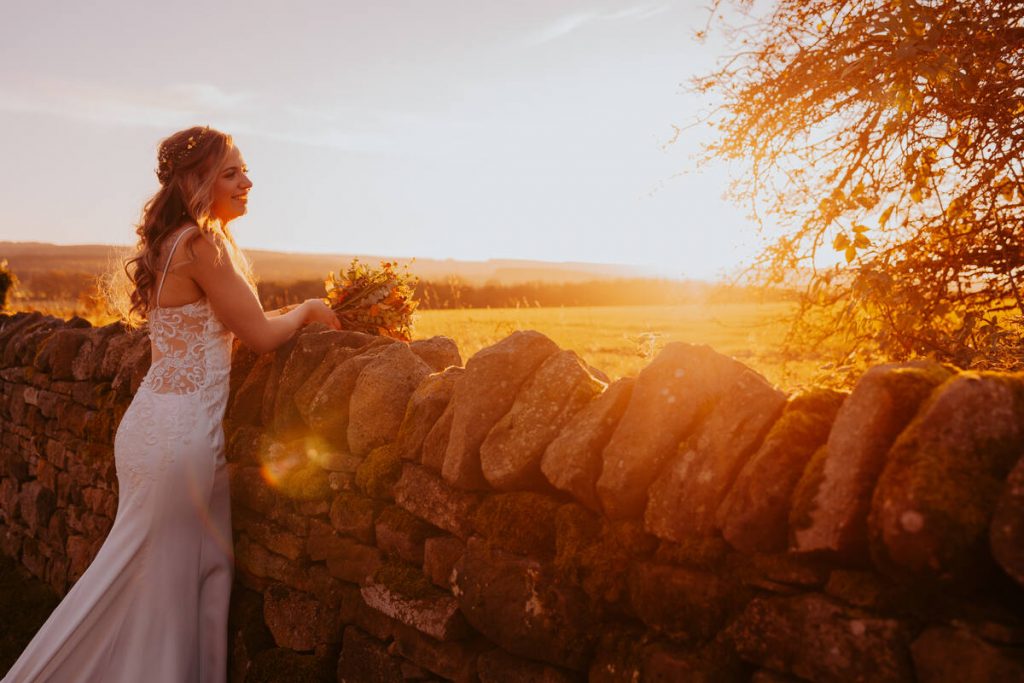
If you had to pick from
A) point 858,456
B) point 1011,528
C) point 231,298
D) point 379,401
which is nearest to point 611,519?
point 858,456

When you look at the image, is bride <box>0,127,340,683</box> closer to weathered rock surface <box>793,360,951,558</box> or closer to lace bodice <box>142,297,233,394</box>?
lace bodice <box>142,297,233,394</box>

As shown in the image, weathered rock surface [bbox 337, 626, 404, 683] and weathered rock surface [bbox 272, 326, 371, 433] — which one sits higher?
weathered rock surface [bbox 272, 326, 371, 433]

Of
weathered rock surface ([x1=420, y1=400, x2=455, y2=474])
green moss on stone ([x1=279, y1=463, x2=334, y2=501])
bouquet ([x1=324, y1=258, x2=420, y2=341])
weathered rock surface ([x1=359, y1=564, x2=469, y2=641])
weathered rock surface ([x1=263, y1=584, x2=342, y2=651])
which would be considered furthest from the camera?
bouquet ([x1=324, y1=258, x2=420, y2=341])

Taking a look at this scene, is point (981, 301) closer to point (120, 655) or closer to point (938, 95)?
point (938, 95)

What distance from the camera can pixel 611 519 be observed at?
2.30 metres

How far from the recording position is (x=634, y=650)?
84.4 inches

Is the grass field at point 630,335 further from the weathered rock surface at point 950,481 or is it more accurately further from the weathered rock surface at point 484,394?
the weathered rock surface at point 950,481

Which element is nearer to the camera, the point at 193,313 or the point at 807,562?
the point at 807,562

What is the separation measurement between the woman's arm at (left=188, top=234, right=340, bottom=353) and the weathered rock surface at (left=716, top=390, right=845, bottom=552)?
2616 millimetres

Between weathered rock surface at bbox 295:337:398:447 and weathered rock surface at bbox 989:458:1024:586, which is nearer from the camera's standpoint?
weathered rock surface at bbox 989:458:1024:586

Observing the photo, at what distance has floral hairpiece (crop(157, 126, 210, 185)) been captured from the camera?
370 cm

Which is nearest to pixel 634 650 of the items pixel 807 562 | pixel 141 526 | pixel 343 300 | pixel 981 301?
pixel 807 562

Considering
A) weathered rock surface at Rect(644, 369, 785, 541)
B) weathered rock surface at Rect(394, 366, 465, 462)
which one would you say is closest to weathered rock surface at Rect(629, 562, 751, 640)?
weathered rock surface at Rect(644, 369, 785, 541)

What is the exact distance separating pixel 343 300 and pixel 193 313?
0.99 metres
